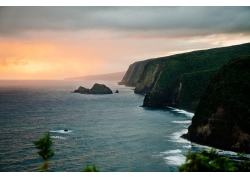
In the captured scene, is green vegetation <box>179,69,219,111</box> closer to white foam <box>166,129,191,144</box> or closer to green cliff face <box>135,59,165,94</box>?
white foam <box>166,129,191,144</box>

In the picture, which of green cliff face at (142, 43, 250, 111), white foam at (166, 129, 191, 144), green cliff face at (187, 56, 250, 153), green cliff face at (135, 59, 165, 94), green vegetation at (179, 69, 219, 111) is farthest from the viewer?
green cliff face at (135, 59, 165, 94)

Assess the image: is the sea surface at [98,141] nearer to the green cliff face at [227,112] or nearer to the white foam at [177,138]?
the white foam at [177,138]

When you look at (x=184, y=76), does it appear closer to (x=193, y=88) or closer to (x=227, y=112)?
(x=193, y=88)

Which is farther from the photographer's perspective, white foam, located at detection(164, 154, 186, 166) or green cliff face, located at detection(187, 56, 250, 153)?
green cliff face, located at detection(187, 56, 250, 153)

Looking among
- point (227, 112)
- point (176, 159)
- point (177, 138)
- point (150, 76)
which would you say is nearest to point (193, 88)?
point (177, 138)

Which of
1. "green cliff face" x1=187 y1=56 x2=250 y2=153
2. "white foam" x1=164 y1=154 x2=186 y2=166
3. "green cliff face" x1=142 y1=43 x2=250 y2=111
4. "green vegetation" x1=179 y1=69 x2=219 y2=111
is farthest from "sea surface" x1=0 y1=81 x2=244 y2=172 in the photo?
"green cliff face" x1=142 y1=43 x2=250 y2=111
